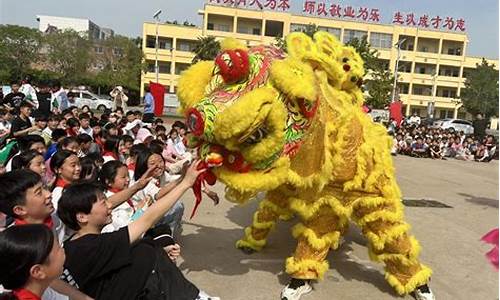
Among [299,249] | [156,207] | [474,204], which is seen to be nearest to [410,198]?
[474,204]

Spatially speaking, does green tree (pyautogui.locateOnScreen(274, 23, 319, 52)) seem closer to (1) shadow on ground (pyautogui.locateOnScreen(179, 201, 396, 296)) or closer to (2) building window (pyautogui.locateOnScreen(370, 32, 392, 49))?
(1) shadow on ground (pyautogui.locateOnScreen(179, 201, 396, 296))

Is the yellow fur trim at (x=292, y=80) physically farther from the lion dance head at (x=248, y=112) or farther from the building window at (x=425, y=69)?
the building window at (x=425, y=69)

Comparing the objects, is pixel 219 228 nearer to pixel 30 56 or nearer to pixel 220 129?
pixel 220 129

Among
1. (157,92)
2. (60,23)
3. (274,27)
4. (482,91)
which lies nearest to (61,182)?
(157,92)

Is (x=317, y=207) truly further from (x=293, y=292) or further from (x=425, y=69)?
(x=425, y=69)

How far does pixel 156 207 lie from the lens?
2.40 metres

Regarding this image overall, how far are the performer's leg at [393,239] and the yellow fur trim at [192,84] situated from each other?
4.91ft

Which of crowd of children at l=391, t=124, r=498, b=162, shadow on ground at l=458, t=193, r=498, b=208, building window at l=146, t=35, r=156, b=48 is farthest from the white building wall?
shadow on ground at l=458, t=193, r=498, b=208

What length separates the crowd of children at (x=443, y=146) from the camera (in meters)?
16.2

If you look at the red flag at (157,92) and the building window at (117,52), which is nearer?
the red flag at (157,92)

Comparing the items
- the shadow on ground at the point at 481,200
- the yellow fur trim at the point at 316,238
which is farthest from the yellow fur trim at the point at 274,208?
the shadow on ground at the point at 481,200

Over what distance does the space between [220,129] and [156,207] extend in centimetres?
61

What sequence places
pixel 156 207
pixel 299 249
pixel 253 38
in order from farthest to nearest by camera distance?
1. pixel 253 38
2. pixel 299 249
3. pixel 156 207

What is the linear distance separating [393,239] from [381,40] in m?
43.3
